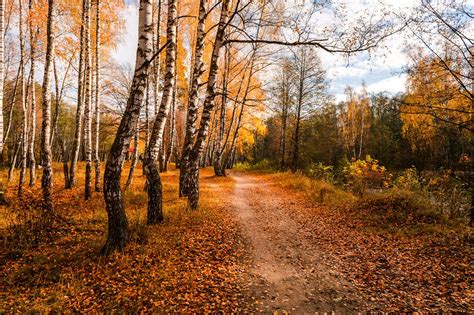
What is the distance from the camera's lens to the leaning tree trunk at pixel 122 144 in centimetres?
475

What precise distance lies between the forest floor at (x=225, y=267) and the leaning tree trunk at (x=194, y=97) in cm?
230

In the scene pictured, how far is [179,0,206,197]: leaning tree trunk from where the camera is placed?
27.0 feet

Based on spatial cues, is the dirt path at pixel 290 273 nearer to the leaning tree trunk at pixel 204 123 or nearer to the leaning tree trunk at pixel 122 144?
the leaning tree trunk at pixel 204 123

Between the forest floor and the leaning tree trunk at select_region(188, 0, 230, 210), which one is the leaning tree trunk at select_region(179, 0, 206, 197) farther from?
the forest floor

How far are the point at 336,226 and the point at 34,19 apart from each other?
13.6 m

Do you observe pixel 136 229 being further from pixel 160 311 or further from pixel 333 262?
pixel 333 262

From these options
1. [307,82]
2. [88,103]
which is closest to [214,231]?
[88,103]

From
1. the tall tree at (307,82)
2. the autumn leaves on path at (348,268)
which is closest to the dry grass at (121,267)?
the autumn leaves on path at (348,268)

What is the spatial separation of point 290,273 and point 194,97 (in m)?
6.53

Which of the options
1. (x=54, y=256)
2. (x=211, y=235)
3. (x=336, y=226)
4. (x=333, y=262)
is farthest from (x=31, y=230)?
(x=336, y=226)

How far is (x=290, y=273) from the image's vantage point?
15.6 ft

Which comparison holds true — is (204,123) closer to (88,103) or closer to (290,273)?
(88,103)

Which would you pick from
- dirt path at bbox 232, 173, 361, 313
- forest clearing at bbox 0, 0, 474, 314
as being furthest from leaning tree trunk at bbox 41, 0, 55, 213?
dirt path at bbox 232, 173, 361, 313

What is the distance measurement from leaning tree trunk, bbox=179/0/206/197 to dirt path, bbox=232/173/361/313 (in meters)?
3.00
